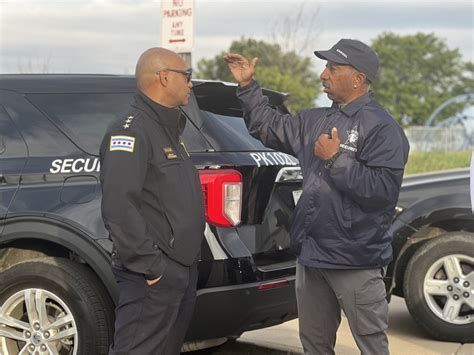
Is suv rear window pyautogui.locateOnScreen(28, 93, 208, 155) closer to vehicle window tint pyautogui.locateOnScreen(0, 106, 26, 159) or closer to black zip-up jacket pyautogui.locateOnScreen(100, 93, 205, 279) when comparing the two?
vehicle window tint pyautogui.locateOnScreen(0, 106, 26, 159)

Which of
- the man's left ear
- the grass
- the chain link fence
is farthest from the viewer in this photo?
the chain link fence

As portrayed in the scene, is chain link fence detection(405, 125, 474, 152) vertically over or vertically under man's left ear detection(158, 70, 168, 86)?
under

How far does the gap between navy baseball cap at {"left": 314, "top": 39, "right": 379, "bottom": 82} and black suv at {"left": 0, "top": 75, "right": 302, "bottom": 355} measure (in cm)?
75

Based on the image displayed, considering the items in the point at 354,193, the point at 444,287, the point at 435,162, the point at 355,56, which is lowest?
the point at 435,162

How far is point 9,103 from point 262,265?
163cm

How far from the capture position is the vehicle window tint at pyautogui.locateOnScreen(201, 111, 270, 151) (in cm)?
391

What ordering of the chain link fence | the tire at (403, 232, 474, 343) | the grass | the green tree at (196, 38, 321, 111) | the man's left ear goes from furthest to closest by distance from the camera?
the green tree at (196, 38, 321, 111) < the chain link fence < the grass < the tire at (403, 232, 474, 343) < the man's left ear

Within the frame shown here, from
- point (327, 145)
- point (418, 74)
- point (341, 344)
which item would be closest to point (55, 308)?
point (327, 145)

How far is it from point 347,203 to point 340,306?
548 mm


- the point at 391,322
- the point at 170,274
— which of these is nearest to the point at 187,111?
the point at 170,274

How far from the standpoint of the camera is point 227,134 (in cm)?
399

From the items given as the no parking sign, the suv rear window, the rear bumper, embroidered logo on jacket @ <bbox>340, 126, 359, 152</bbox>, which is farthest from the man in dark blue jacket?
the no parking sign

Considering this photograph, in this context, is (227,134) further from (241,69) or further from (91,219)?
(91,219)

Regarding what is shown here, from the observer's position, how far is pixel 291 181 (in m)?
4.15
